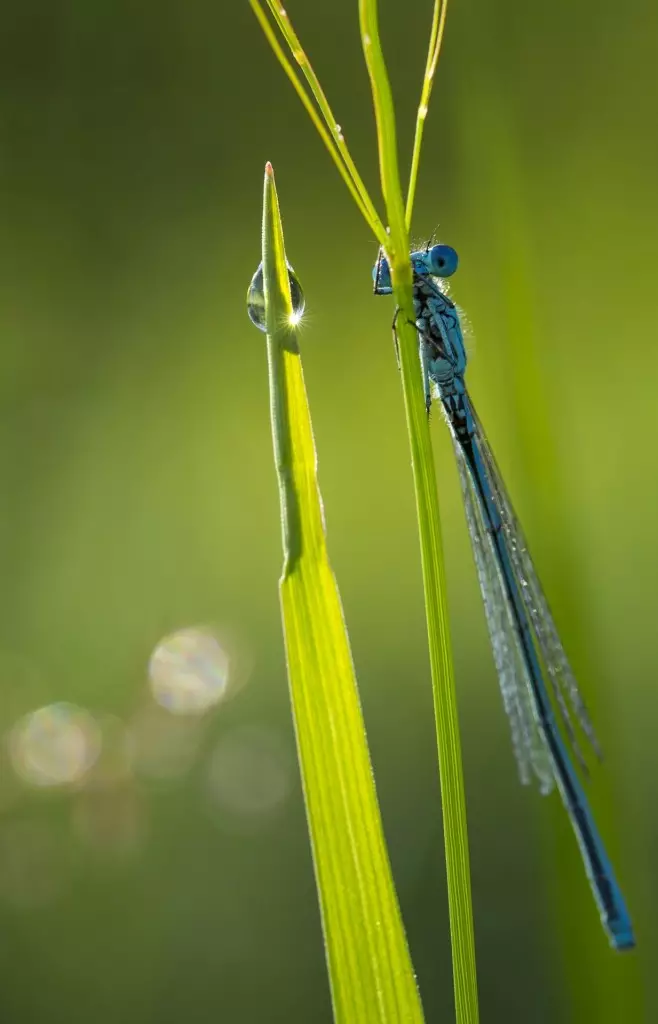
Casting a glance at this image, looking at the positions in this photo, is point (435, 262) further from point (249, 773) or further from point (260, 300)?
point (249, 773)

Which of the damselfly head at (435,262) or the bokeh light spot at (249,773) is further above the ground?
the damselfly head at (435,262)

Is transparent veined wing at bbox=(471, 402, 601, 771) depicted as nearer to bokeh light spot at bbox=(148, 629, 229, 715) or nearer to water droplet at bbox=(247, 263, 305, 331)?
water droplet at bbox=(247, 263, 305, 331)

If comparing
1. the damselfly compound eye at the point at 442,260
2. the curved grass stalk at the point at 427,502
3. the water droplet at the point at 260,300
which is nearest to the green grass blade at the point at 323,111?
the curved grass stalk at the point at 427,502

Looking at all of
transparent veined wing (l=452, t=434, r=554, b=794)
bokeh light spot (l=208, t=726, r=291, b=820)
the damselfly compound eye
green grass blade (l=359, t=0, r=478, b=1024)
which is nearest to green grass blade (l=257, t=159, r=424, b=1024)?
green grass blade (l=359, t=0, r=478, b=1024)

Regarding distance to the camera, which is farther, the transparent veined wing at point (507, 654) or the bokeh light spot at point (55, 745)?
the bokeh light spot at point (55, 745)

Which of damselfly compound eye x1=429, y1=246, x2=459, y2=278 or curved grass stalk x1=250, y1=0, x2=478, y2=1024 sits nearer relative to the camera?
curved grass stalk x1=250, y1=0, x2=478, y2=1024

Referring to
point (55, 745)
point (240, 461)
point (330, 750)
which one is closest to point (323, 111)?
point (330, 750)

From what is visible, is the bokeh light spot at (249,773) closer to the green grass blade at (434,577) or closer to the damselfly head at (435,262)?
the damselfly head at (435,262)
